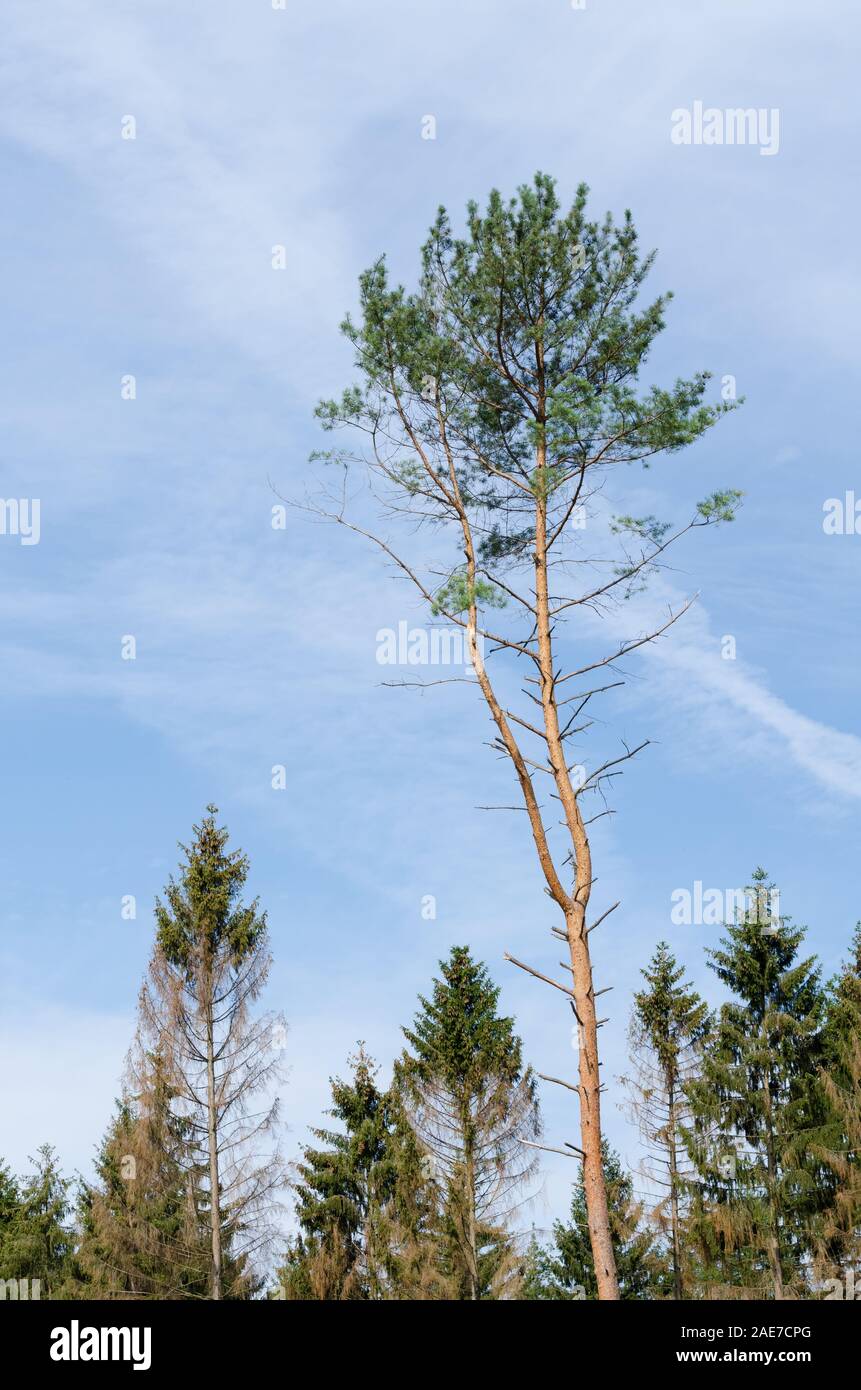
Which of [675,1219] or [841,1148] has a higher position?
[841,1148]

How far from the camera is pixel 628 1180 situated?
34500mm

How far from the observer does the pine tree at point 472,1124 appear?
25.7m

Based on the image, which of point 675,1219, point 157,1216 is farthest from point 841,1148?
point 157,1216

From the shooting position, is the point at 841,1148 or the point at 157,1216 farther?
the point at 841,1148

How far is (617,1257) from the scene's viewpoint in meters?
31.7

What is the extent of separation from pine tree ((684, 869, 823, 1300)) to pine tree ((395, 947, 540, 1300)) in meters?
4.01

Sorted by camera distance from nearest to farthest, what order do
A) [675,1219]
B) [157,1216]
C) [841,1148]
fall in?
[157,1216] < [841,1148] < [675,1219]

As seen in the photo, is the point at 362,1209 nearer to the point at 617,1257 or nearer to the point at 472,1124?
the point at 472,1124

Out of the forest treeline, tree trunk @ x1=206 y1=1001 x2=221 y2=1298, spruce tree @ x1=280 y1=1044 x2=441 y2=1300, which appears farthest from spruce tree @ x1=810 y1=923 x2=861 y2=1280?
tree trunk @ x1=206 y1=1001 x2=221 y2=1298

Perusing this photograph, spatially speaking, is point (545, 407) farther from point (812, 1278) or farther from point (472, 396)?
point (812, 1278)

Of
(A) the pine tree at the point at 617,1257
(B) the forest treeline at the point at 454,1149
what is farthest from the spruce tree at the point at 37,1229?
(A) the pine tree at the point at 617,1257

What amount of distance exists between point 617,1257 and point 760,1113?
7.86 metres

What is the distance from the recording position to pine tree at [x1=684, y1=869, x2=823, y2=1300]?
25312 millimetres
